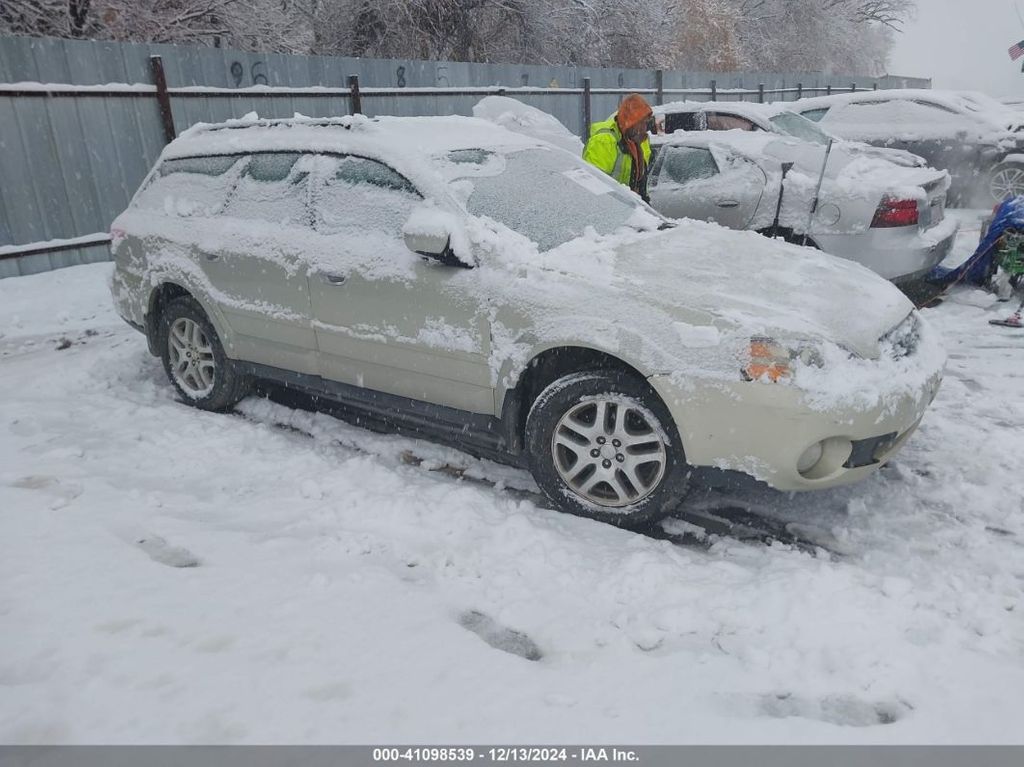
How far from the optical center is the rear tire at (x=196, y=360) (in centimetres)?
472

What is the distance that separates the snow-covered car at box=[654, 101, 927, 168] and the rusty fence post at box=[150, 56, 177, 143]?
5463mm

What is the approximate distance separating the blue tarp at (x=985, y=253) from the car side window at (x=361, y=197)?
18.0 feet

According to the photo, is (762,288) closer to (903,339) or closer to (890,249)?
(903,339)

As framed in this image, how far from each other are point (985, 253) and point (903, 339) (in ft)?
13.9

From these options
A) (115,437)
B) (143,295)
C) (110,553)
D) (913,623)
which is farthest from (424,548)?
(143,295)

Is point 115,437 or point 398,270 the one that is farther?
point 115,437

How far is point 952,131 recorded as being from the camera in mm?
Result: 10828

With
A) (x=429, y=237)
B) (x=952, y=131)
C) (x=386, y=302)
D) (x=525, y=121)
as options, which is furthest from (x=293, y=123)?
(x=952, y=131)

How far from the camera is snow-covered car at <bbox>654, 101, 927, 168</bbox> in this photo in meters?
7.88

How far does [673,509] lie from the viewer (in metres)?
3.37

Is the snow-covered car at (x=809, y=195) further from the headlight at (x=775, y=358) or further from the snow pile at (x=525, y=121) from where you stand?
the headlight at (x=775, y=358)
